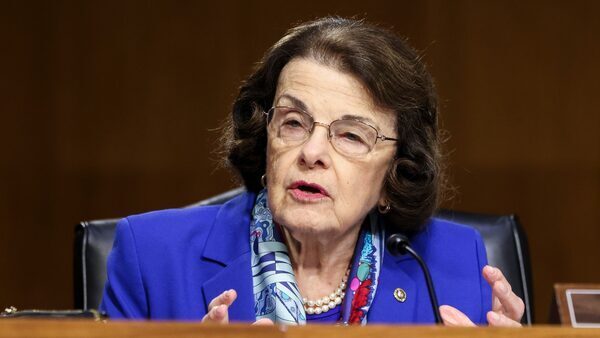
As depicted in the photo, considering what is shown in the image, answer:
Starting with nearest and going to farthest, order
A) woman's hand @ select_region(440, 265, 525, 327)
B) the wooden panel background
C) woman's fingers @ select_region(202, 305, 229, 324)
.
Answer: woman's fingers @ select_region(202, 305, 229, 324) → woman's hand @ select_region(440, 265, 525, 327) → the wooden panel background

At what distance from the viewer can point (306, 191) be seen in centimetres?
215

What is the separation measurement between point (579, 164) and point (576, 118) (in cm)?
A: 16

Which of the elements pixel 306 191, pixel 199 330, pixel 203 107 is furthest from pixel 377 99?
pixel 203 107

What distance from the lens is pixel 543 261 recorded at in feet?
12.6

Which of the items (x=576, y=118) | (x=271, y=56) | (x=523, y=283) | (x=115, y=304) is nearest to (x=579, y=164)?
(x=576, y=118)

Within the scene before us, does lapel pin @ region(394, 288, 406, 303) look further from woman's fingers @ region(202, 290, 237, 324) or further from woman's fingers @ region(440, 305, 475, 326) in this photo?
woman's fingers @ region(202, 290, 237, 324)

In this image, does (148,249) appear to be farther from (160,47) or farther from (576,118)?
(576,118)

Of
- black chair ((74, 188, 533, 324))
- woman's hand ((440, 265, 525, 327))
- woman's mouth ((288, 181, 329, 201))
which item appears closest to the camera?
woman's hand ((440, 265, 525, 327))

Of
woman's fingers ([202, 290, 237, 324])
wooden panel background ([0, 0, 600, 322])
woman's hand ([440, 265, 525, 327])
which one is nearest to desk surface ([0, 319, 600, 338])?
woman's fingers ([202, 290, 237, 324])

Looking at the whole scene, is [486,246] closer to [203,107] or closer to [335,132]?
[335,132]

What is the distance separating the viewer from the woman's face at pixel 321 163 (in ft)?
7.00

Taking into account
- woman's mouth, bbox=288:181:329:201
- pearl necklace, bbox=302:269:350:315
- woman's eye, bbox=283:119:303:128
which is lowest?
pearl necklace, bbox=302:269:350:315

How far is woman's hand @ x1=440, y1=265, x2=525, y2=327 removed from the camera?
6.63ft

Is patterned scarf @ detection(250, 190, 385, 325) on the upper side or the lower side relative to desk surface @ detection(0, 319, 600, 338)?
lower
